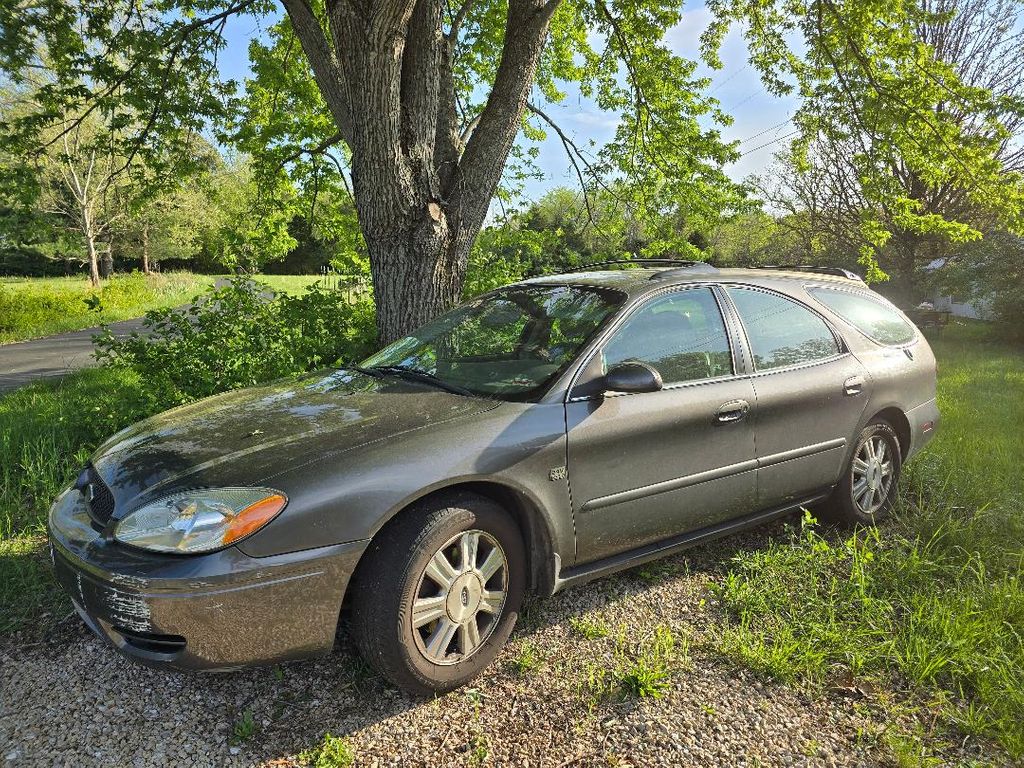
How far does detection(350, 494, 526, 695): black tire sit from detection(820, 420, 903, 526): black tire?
2.31 m

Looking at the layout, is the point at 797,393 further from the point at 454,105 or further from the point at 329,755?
the point at 454,105

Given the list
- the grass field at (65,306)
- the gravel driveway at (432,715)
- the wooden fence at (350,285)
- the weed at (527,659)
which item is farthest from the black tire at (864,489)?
the grass field at (65,306)

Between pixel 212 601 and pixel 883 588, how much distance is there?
3172mm

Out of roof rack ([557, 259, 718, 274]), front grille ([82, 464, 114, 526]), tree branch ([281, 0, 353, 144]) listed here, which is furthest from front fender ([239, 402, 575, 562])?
tree branch ([281, 0, 353, 144])

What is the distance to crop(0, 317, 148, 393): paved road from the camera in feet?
32.3

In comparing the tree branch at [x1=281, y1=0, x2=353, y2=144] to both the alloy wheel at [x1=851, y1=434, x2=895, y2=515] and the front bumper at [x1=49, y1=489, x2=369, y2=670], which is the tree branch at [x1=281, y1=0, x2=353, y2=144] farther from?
the alloy wheel at [x1=851, y1=434, x2=895, y2=515]

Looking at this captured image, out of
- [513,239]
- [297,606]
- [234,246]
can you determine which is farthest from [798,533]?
[234,246]

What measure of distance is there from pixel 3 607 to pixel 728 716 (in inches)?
129

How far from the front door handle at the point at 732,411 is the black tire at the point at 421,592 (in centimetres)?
121

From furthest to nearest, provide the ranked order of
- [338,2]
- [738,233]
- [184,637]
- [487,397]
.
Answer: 1. [738,233]
2. [338,2]
3. [487,397]
4. [184,637]

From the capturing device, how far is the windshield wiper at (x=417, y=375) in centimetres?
288

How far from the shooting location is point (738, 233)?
28.3 metres

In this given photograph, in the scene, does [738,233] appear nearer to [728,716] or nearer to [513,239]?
[513,239]

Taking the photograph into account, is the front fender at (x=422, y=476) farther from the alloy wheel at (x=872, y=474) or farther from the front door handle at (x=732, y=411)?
the alloy wheel at (x=872, y=474)
